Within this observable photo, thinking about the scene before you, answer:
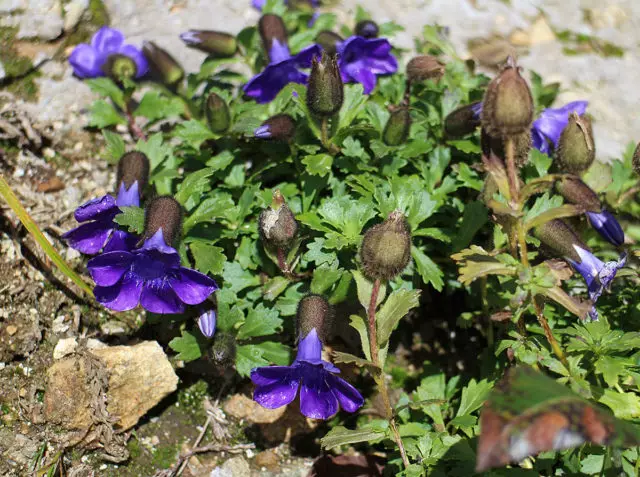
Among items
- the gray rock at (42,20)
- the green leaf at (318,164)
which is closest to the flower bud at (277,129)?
the green leaf at (318,164)

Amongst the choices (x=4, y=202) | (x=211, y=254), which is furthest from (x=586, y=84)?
(x=4, y=202)

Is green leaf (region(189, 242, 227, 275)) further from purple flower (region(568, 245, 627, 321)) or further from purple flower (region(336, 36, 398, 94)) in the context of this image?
purple flower (region(568, 245, 627, 321))

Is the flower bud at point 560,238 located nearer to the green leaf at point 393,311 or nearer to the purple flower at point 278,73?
the green leaf at point 393,311

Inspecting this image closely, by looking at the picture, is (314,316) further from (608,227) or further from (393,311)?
(608,227)

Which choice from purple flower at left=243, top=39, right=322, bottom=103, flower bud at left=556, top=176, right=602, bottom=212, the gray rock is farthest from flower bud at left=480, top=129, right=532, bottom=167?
the gray rock

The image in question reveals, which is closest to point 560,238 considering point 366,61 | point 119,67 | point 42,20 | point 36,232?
point 366,61
